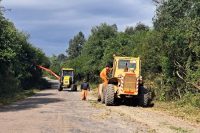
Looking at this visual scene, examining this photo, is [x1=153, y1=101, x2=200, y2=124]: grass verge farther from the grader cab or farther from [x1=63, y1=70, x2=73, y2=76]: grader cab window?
[x1=63, y1=70, x2=73, y2=76]: grader cab window

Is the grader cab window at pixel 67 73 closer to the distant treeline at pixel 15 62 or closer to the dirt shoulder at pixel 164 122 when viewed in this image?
the distant treeline at pixel 15 62

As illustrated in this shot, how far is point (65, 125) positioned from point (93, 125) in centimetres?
106

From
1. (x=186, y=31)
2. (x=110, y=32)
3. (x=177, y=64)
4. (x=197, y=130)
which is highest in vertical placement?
(x=110, y=32)

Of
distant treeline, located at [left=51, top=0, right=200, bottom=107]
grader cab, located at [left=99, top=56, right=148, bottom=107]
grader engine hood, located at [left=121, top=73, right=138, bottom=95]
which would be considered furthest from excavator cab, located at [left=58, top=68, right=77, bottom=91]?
grader engine hood, located at [left=121, top=73, right=138, bottom=95]

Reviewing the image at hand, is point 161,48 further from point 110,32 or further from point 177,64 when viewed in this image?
point 110,32

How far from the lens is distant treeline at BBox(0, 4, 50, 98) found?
3381 cm

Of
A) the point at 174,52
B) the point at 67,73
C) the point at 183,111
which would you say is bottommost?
the point at 183,111

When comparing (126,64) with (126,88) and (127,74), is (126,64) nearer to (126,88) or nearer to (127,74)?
(127,74)

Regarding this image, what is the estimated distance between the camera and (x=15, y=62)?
4259 cm

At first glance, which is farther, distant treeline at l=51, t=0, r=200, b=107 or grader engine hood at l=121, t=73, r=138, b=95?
distant treeline at l=51, t=0, r=200, b=107

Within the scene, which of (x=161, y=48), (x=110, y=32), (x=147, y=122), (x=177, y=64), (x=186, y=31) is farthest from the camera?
(x=110, y=32)

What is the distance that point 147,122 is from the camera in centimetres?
1848

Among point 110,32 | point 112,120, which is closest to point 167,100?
point 112,120

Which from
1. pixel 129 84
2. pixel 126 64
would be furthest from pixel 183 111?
pixel 126 64
